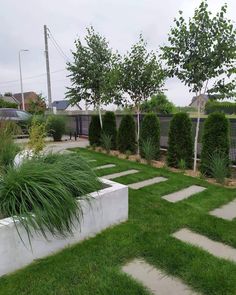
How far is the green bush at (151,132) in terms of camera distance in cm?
700

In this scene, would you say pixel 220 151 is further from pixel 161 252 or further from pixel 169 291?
pixel 169 291

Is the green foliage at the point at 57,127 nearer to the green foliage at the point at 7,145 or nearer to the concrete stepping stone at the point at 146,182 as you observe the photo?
the green foliage at the point at 7,145

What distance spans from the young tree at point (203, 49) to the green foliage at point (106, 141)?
309cm

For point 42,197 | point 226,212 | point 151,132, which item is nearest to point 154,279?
point 42,197

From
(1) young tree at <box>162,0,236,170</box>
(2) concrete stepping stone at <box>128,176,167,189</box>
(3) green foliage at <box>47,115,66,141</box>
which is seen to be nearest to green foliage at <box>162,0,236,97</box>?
(1) young tree at <box>162,0,236,170</box>

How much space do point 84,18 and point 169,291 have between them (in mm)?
10006

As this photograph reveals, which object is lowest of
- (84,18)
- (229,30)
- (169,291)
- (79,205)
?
(169,291)

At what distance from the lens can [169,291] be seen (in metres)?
2.02

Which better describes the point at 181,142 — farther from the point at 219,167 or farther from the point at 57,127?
the point at 57,127

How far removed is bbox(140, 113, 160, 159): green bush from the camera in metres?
7.00

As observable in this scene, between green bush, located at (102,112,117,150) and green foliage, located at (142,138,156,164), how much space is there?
171 centimetres

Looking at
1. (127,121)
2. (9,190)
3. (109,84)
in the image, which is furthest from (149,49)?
(9,190)

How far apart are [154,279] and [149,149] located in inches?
174

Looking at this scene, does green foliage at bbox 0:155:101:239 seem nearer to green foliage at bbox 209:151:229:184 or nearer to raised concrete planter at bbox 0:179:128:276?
raised concrete planter at bbox 0:179:128:276
